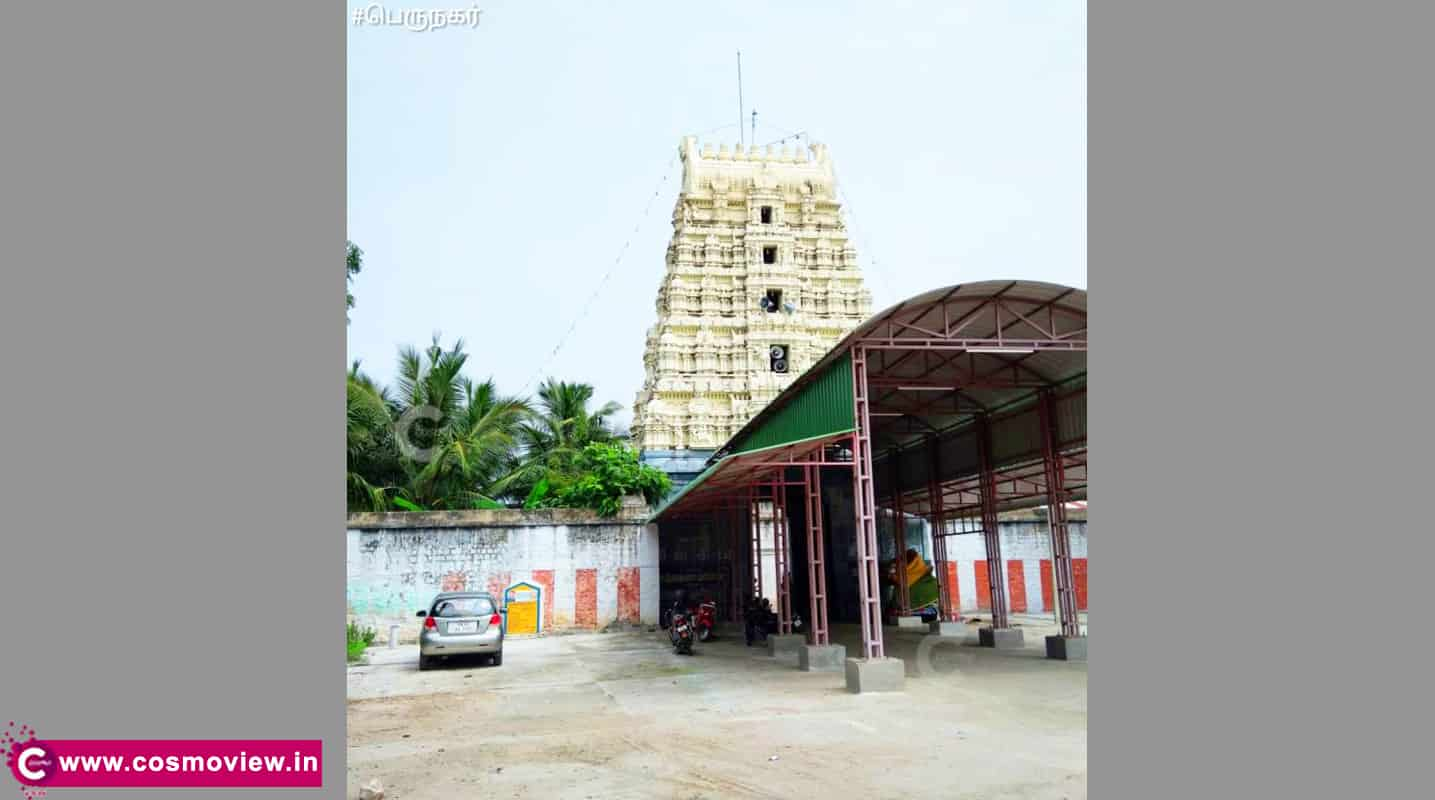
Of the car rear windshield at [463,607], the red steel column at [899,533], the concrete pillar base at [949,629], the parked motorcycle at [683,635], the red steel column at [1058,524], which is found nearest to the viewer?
the red steel column at [1058,524]

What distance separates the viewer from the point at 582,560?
21.6m

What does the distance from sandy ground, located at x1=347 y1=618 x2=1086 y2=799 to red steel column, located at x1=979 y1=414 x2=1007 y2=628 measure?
2516 millimetres

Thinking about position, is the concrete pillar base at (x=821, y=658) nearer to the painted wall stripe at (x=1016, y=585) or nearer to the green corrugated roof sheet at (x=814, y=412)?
the green corrugated roof sheet at (x=814, y=412)

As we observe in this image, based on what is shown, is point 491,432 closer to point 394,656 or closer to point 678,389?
point 394,656

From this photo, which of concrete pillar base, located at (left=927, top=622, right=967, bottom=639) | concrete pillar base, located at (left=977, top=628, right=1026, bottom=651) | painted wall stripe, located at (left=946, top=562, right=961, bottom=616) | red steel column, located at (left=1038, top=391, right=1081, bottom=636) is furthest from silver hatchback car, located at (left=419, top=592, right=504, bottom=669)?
painted wall stripe, located at (left=946, top=562, right=961, bottom=616)

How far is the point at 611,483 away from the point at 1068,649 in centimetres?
1124

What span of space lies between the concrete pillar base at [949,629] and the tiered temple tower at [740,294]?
15.6 metres

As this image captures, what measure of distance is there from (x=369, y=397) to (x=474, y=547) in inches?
234

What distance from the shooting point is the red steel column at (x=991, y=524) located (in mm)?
17359

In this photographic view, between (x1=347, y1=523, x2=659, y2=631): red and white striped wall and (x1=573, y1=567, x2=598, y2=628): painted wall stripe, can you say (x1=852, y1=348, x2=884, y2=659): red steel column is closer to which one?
(x1=347, y1=523, x2=659, y2=631): red and white striped wall

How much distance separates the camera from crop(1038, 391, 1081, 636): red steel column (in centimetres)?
1455

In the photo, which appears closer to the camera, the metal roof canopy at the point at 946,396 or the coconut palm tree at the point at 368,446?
the metal roof canopy at the point at 946,396
